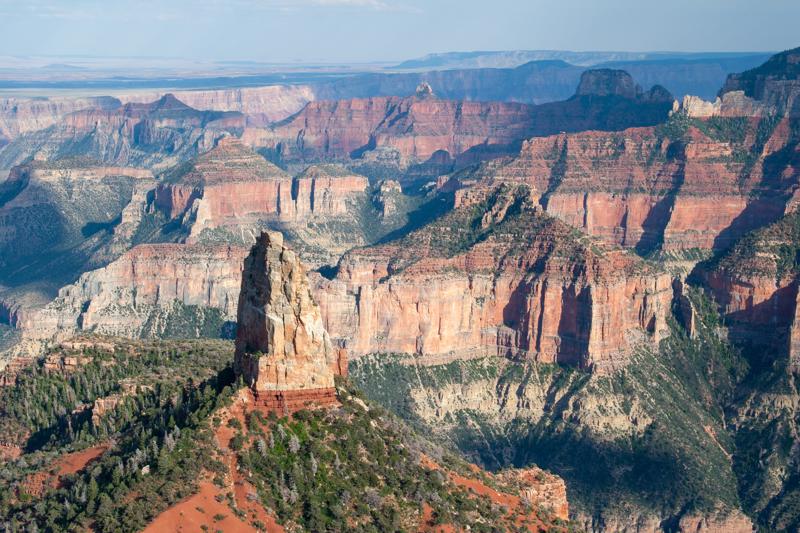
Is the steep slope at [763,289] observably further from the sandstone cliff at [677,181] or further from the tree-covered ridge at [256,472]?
the tree-covered ridge at [256,472]

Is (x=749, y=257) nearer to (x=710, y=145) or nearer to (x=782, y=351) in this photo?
(x=782, y=351)

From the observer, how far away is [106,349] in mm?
90250

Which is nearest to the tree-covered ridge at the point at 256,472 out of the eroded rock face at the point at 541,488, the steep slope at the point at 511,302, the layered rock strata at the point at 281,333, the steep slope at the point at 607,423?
the layered rock strata at the point at 281,333

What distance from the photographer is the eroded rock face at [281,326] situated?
203ft

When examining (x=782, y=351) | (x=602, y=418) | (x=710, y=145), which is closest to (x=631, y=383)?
(x=602, y=418)

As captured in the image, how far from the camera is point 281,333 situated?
203 feet

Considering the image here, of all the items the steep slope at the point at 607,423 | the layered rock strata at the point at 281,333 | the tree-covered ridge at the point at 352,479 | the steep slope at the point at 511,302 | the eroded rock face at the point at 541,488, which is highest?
the layered rock strata at the point at 281,333

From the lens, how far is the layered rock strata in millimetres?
61781

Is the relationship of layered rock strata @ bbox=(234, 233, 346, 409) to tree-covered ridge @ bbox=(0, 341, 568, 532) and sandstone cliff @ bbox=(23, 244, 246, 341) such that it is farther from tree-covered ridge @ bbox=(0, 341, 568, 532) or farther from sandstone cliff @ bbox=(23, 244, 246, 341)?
sandstone cliff @ bbox=(23, 244, 246, 341)

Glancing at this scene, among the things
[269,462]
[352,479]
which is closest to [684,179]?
[352,479]

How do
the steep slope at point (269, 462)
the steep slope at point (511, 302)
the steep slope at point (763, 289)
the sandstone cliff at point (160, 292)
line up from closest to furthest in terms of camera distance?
the steep slope at point (269, 462), the steep slope at point (511, 302), the steep slope at point (763, 289), the sandstone cliff at point (160, 292)

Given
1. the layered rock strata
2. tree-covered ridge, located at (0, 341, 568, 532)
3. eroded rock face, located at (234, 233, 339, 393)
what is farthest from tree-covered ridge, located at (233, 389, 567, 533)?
eroded rock face, located at (234, 233, 339, 393)

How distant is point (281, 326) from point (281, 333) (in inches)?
12.2

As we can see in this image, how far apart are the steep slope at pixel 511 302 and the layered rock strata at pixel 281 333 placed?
66391mm
